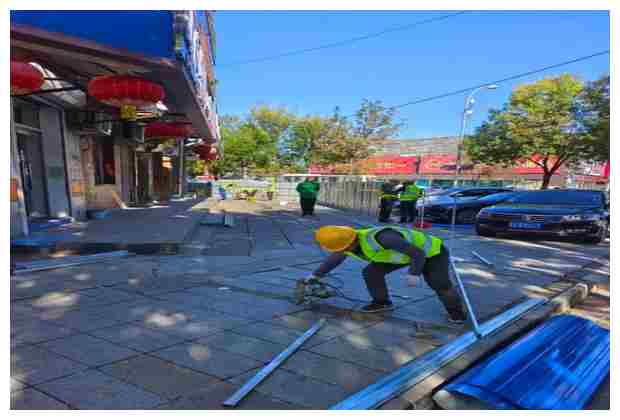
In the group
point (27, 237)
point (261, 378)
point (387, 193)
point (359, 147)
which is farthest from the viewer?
point (359, 147)

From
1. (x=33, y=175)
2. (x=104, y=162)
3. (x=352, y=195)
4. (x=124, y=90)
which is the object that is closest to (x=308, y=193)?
(x=352, y=195)

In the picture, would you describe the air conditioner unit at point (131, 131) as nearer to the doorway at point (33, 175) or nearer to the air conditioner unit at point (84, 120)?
the air conditioner unit at point (84, 120)

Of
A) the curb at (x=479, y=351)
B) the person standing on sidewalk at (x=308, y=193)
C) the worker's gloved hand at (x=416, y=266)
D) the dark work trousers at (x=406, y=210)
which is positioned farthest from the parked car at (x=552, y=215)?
the worker's gloved hand at (x=416, y=266)

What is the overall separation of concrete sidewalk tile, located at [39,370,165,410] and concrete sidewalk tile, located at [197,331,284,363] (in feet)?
2.67

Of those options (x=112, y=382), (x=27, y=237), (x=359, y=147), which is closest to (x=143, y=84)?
(x=27, y=237)

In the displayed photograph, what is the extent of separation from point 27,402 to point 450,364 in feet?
8.84

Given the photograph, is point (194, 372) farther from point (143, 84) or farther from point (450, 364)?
point (143, 84)

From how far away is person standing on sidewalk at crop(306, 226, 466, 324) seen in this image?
366 centimetres

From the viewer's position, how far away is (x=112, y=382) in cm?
262

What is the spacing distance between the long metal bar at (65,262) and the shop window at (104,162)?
713cm

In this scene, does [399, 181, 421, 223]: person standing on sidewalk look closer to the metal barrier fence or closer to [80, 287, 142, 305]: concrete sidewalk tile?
the metal barrier fence

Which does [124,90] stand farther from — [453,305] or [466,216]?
[466,216]

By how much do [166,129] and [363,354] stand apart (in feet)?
34.8
